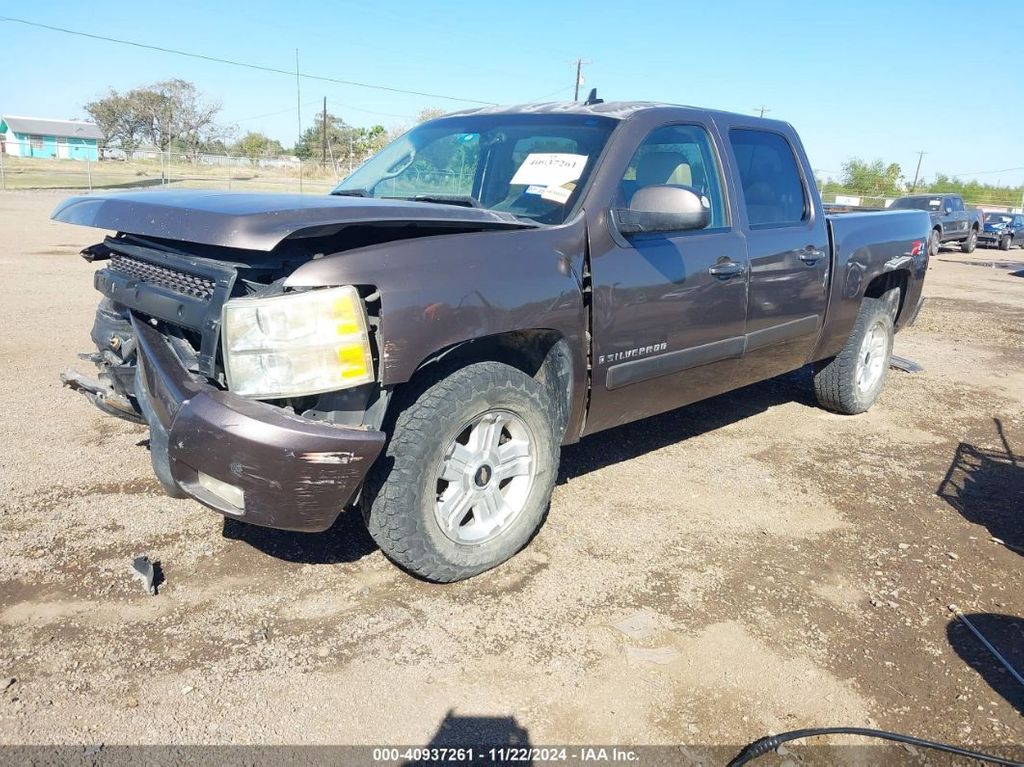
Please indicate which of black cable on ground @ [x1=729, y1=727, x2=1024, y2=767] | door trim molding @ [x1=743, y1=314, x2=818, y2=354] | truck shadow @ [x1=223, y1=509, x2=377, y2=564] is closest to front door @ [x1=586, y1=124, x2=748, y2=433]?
door trim molding @ [x1=743, y1=314, x2=818, y2=354]

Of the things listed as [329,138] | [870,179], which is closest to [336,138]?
[329,138]

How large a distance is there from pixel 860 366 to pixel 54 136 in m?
76.8

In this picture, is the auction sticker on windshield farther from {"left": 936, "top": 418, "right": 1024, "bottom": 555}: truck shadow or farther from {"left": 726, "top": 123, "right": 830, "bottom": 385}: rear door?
{"left": 936, "top": 418, "right": 1024, "bottom": 555}: truck shadow

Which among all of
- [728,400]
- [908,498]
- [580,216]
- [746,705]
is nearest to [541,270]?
[580,216]

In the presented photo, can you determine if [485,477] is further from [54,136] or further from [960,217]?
[54,136]

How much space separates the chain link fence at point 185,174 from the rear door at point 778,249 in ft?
90.1

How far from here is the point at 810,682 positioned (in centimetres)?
263

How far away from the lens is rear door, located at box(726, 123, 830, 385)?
13.9 ft

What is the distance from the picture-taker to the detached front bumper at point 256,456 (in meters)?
2.45

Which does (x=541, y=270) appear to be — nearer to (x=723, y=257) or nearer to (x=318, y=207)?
(x=318, y=207)

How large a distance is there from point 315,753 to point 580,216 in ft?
7.21

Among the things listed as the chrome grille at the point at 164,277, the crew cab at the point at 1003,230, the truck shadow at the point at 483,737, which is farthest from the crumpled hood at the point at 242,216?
the crew cab at the point at 1003,230

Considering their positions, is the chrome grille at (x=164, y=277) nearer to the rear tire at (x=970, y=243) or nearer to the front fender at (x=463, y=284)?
the front fender at (x=463, y=284)

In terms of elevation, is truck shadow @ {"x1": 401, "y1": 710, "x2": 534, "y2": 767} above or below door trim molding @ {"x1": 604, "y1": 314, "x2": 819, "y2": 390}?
below
